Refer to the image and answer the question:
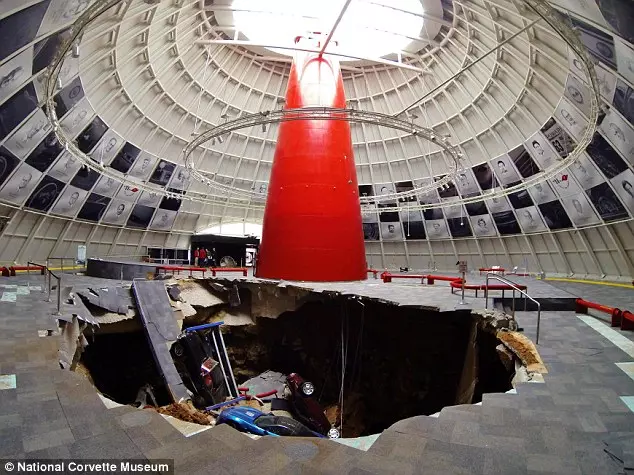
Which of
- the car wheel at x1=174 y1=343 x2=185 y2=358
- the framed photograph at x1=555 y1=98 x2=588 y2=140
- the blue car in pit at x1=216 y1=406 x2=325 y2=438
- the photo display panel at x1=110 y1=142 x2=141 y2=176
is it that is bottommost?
the blue car in pit at x1=216 y1=406 x2=325 y2=438

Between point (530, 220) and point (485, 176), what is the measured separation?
4.03m

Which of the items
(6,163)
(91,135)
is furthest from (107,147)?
(6,163)

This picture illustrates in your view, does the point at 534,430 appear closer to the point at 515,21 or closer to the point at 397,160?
the point at 515,21

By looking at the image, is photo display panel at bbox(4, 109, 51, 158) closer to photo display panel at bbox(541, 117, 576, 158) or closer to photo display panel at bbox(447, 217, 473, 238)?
photo display panel at bbox(541, 117, 576, 158)

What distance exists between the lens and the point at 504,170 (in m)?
24.0

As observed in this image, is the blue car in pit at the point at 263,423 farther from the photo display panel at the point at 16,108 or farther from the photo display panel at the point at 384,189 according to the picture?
the photo display panel at the point at 384,189

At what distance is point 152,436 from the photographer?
12.0ft

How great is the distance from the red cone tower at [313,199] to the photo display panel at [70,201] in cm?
1385

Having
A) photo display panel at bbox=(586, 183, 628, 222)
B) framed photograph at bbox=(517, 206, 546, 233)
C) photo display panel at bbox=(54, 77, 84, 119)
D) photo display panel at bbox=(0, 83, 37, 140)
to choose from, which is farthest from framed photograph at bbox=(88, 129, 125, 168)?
photo display panel at bbox=(586, 183, 628, 222)

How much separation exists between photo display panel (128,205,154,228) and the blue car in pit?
22.3m

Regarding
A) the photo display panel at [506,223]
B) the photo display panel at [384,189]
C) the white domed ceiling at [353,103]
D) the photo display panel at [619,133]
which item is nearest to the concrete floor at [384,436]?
the white domed ceiling at [353,103]

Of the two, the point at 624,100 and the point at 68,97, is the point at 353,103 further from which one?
the point at 68,97

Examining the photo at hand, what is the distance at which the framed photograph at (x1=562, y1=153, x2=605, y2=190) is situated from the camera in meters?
18.3

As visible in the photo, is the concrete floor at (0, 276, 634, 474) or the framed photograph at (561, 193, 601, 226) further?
the framed photograph at (561, 193, 601, 226)
